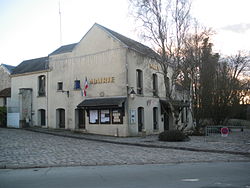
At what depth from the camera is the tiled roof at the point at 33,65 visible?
25.2m

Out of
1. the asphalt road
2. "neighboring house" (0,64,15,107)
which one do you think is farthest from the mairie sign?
"neighboring house" (0,64,15,107)

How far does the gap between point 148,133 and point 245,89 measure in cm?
1920

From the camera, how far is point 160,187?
19.5 feet

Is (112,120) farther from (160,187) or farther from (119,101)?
(160,187)

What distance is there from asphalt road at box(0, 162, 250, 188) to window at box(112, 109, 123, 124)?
10.0 meters

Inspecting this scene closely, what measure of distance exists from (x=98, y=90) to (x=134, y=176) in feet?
44.6

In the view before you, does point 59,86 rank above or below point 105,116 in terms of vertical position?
above

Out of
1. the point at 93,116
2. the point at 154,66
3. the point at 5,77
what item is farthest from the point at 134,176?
the point at 5,77

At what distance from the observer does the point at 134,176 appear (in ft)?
23.7

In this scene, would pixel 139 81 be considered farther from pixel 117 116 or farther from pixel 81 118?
pixel 81 118

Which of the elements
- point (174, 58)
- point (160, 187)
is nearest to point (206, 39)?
point (174, 58)

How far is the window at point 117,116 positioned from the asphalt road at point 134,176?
32.8 feet

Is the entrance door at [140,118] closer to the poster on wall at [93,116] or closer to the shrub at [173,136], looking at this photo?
the poster on wall at [93,116]

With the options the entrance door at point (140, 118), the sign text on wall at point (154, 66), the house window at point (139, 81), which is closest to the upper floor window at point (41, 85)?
the house window at point (139, 81)
